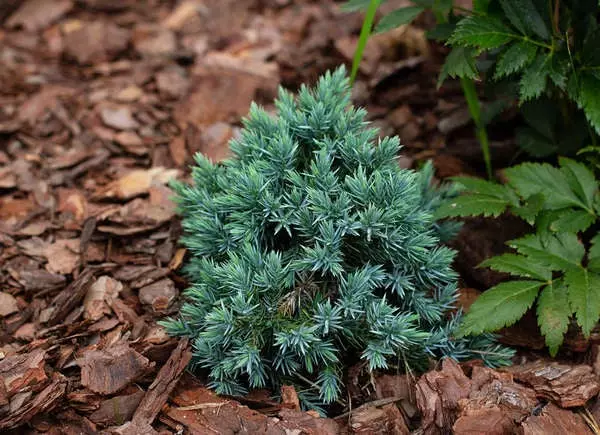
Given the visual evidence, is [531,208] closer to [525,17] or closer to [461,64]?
[461,64]

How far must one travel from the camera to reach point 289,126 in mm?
2557

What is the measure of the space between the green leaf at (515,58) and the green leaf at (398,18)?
1.51ft

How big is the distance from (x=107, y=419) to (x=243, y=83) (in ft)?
6.99

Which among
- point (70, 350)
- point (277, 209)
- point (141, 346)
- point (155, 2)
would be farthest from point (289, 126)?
point (155, 2)

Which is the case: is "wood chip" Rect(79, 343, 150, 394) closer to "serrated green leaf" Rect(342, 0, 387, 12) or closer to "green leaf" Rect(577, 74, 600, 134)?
"serrated green leaf" Rect(342, 0, 387, 12)

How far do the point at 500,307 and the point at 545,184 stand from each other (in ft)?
1.89

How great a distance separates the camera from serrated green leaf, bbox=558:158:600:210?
2.63m

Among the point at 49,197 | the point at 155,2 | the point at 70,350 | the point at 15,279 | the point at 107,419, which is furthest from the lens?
the point at 155,2

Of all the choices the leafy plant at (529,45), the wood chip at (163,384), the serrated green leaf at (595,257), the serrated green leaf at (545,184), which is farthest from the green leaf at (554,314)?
the wood chip at (163,384)

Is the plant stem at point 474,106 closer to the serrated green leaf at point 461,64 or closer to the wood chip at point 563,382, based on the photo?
the serrated green leaf at point 461,64

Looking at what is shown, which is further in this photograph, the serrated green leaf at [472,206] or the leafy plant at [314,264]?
the serrated green leaf at [472,206]

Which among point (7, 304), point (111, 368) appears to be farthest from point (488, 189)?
point (7, 304)

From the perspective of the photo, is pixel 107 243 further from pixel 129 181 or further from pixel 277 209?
pixel 277 209

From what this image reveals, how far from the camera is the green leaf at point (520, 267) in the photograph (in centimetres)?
246
